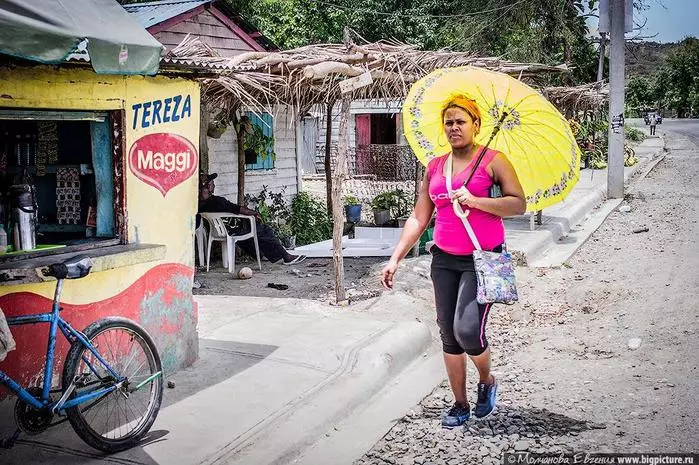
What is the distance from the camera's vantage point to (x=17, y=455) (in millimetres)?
4312

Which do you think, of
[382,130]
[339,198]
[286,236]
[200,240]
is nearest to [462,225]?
[339,198]

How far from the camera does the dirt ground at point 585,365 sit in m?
4.67

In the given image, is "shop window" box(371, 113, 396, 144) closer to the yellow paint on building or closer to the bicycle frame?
the yellow paint on building

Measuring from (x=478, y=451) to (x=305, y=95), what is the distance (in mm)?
6751

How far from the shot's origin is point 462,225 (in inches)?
185

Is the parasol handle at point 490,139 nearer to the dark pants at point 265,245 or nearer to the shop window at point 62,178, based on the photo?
the shop window at point 62,178

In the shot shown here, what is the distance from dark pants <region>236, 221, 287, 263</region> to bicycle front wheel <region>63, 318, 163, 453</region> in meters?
6.72

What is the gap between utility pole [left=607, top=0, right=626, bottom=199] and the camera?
18688 millimetres

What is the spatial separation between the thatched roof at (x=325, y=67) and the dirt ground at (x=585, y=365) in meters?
2.46

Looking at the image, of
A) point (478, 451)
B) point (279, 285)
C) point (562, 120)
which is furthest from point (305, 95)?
point (478, 451)

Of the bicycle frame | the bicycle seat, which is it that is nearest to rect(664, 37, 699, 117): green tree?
the bicycle seat

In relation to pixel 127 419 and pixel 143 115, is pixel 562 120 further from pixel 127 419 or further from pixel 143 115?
pixel 127 419

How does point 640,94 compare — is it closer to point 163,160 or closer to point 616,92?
point 616,92

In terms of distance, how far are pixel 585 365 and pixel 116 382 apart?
12.4ft
